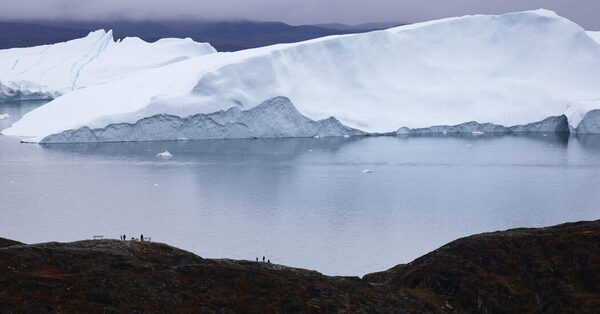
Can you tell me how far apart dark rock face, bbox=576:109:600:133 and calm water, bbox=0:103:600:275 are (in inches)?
110

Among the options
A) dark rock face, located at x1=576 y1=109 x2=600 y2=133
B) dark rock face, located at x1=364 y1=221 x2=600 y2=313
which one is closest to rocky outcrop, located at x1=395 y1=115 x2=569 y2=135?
dark rock face, located at x1=576 y1=109 x2=600 y2=133

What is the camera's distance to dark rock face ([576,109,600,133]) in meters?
35.6

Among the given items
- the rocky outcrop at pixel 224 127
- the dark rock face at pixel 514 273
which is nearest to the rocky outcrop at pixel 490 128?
the rocky outcrop at pixel 224 127

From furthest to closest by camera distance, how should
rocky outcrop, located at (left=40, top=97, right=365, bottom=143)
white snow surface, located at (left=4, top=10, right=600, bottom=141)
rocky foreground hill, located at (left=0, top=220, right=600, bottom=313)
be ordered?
white snow surface, located at (left=4, top=10, right=600, bottom=141) → rocky outcrop, located at (left=40, top=97, right=365, bottom=143) → rocky foreground hill, located at (left=0, top=220, right=600, bottom=313)

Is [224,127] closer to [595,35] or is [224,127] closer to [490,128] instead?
[490,128]

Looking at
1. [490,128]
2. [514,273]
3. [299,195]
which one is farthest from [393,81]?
[514,273]

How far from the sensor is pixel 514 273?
279 inches

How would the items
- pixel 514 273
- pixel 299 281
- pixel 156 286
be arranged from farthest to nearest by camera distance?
pixel 514 273 → pixel 299 281 → pixel 156 286

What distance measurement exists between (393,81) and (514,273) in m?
31.9

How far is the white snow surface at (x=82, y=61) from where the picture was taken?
55.3 m

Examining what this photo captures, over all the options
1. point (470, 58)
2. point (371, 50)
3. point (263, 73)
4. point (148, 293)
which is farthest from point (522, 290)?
point (470, 58)

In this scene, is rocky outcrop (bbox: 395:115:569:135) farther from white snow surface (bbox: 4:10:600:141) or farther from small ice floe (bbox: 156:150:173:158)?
small ice floe (bbox: 156:150:173:158)

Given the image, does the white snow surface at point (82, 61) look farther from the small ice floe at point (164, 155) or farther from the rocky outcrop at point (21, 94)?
Answer: the small ice floe at point (164, 155)

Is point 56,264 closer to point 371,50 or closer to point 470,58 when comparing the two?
point 371,50
